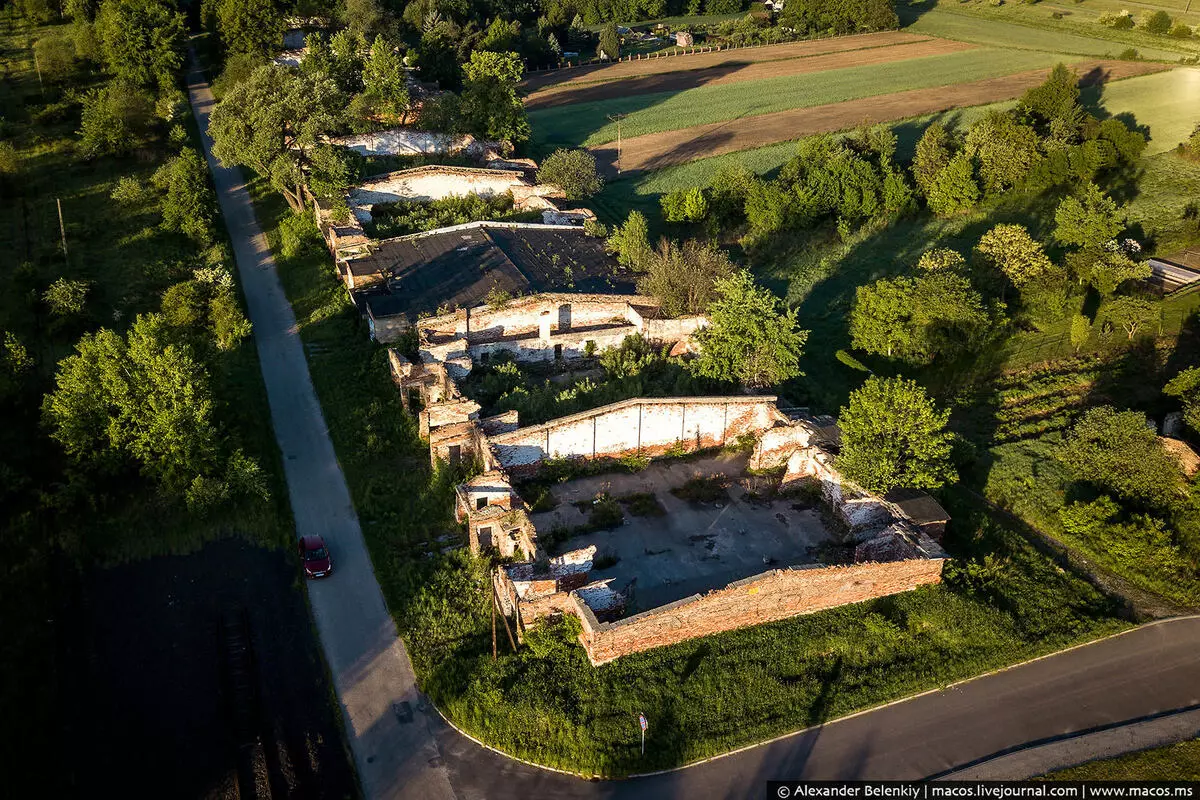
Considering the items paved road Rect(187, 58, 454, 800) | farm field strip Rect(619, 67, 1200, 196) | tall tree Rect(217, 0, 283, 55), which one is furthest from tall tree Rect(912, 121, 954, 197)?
tall tree Rect(217, 0, 283, 55)

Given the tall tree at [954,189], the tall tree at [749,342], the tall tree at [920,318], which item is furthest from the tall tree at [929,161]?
the tall tree at [749,342]

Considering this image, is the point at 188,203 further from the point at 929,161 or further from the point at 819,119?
the point at 819,119

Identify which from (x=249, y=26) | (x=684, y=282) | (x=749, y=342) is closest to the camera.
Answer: (x=749, y=342)

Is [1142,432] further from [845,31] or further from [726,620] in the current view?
[845,31]

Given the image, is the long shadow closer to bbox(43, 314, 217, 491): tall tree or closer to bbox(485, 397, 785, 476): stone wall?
bbox(485, 397, 785, 476): stone wall

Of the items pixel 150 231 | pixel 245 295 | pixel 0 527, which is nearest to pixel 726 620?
pixel 0 527

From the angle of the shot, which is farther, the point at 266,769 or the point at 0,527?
the point at 0,527

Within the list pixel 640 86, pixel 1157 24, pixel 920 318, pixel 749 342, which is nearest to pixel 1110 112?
pixel 1157 24
